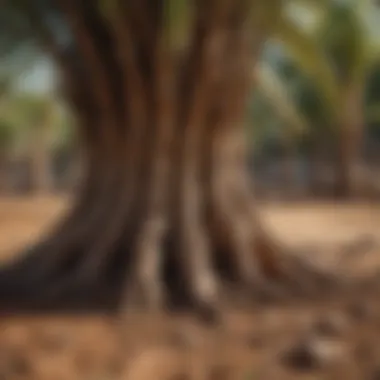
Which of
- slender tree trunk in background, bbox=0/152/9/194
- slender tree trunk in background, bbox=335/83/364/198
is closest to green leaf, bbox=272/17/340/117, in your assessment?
slender tree trunk in background, bbox=335/83/364/198

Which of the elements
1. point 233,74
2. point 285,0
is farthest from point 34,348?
point 285,0

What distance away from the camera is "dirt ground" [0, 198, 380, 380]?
319 cm

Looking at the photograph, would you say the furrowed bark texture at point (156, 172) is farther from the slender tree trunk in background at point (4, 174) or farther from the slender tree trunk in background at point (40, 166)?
the slender tree trunk in background at point (4, 174)

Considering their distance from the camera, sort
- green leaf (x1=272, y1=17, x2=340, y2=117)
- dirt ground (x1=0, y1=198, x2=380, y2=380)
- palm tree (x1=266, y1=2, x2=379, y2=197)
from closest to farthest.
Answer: dirt ground (x1=0, y1=198, x2=380, y2=380) < green leaf (x1=272, y1=17, x2=340, y2=117) < palm tree (x1=266, y1=2, x2=379, y2=197)

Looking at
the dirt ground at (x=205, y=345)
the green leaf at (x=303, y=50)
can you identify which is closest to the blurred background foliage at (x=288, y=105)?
the green leaf at (x=303, y=50)

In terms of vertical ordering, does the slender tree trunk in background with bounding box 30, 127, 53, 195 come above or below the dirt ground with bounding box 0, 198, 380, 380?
above

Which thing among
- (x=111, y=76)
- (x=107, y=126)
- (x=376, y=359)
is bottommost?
(x=376, y=359)

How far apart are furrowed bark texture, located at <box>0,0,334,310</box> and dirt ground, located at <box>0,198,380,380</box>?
291 millimetres

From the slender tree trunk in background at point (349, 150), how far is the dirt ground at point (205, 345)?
36.0 feet

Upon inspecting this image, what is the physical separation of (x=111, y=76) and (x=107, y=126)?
1.06ft

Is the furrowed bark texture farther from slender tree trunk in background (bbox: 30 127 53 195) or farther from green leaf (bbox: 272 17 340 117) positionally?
slender tree trunk in background (bbox: 30 127 53 195)

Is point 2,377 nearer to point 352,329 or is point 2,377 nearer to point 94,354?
point 94,354

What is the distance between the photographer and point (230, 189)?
183 inches

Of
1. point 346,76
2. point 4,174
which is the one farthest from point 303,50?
point 4,174
